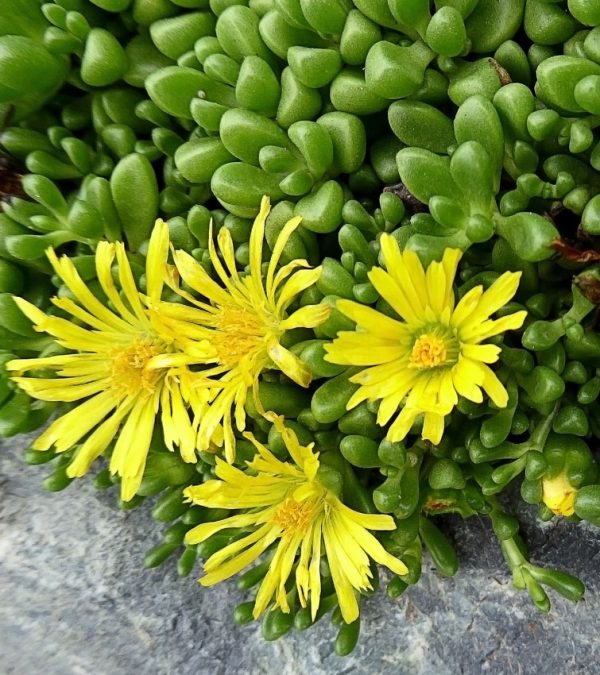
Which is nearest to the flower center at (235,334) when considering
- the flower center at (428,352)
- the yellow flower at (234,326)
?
the yellow flower at (234,326)

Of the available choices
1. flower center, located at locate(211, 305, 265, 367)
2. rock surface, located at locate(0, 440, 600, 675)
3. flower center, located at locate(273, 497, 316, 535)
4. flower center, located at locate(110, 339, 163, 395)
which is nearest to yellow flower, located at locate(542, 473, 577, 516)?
rock surface, located at locate(0, 440, 600, 675)

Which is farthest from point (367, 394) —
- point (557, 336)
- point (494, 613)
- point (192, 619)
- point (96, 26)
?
point (96, 26)

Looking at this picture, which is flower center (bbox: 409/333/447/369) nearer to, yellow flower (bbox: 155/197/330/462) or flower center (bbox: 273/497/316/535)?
yellow flower (bbox: 155/197/330/462)

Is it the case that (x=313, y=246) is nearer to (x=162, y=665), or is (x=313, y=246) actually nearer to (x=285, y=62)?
(x=285, y=62)

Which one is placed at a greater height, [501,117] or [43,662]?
[501,117]

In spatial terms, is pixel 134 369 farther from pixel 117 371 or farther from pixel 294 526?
pixel 294 526
